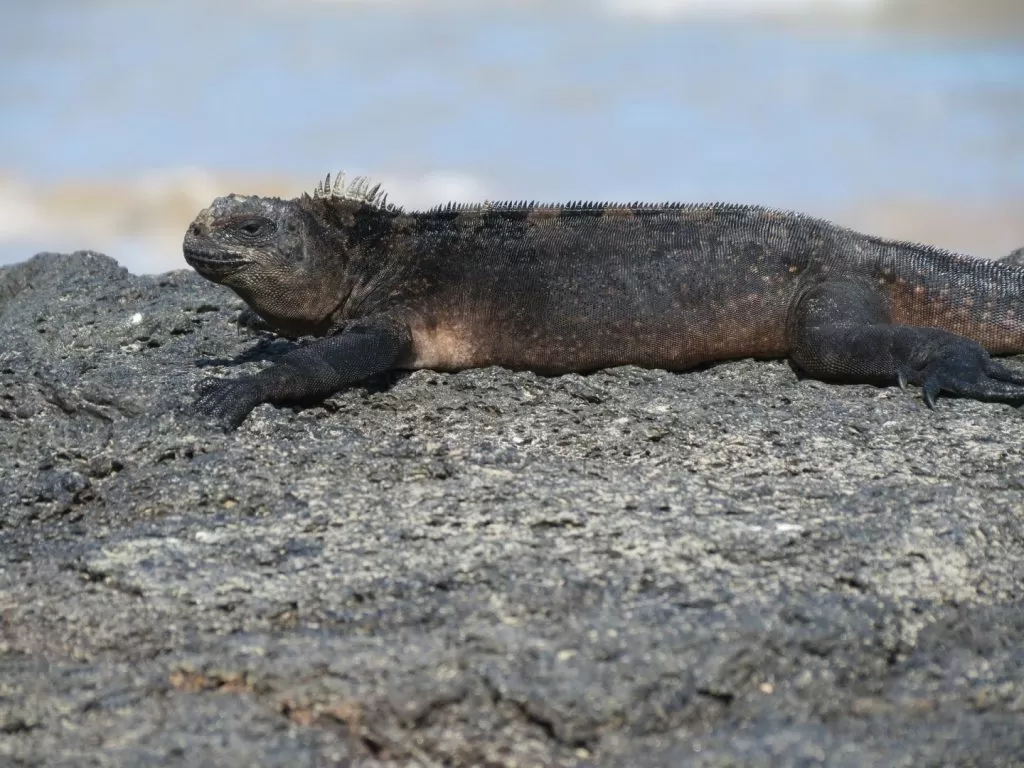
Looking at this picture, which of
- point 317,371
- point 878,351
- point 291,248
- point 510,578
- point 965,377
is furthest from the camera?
point 291,248

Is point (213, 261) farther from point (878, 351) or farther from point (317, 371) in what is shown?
point (878, 351)

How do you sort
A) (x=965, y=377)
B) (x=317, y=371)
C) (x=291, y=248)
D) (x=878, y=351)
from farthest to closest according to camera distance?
(x=291, y=248)
(x=878, y=351)
(x=965, y=377)
(x=317, y=371)

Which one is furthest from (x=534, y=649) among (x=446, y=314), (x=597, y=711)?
(x=446, y=314)

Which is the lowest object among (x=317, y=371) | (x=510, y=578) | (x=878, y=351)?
(x=510, y=578)

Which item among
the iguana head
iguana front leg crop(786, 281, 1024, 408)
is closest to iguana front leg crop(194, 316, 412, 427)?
the iguana head

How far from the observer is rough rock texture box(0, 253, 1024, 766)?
102 inches

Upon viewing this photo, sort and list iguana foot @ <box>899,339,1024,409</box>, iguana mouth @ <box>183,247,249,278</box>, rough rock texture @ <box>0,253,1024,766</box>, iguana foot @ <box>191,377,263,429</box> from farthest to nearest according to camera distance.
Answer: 1. iguana mouth @ <box>183,247,249,278</box>
2. iguana foot @ <box>899,339,1024,409</box>
3. iguana foot @ <box>191,377,263,429</box>
4. rough rock texture @ <box>0,253,1024,766</box>

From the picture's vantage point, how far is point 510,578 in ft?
9.86

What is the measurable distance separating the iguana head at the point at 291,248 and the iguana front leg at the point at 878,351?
68.2 inches

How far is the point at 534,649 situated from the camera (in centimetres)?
271

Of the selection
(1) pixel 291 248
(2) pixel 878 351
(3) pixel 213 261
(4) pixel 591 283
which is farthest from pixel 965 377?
(3) pixel 213 261

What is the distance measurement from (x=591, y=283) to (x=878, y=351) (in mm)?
1128

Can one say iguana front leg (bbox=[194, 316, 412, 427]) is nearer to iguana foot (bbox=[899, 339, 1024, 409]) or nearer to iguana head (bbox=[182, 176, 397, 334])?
iguana head (bbox=[182, 176, 397, 334])

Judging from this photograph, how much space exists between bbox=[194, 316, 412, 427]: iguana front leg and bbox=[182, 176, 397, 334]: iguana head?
9.4 inches
